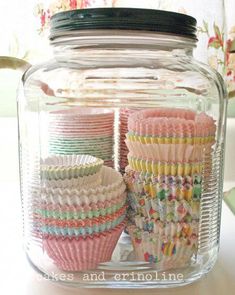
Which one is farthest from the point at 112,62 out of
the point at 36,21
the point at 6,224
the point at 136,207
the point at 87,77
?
the point at 36,21

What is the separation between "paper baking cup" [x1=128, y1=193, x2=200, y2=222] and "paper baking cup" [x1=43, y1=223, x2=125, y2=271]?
0.10 ft

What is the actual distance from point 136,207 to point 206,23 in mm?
525

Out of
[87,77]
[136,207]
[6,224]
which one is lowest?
[6,224]

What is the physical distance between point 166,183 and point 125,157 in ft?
0.22

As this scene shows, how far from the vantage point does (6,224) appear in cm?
54

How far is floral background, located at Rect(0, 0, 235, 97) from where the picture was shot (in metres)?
0.78

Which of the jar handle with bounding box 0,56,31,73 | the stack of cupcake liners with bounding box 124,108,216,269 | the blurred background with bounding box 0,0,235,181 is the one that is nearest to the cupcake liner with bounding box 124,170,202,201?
the stack of cupcake liners with bounding box 124,108,216,269

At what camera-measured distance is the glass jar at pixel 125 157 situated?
37cm

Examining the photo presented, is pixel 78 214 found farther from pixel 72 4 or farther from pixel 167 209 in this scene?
pixel 72 4

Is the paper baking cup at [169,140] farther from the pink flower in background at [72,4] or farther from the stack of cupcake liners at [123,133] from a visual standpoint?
the pink flower in background at [72,4]

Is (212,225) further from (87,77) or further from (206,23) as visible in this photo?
(206,23)

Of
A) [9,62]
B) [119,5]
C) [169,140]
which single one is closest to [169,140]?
[169,140]

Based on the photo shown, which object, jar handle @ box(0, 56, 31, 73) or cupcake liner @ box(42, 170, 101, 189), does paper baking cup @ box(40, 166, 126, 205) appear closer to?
cupcake liner @ box(42, 170, 101, 189)

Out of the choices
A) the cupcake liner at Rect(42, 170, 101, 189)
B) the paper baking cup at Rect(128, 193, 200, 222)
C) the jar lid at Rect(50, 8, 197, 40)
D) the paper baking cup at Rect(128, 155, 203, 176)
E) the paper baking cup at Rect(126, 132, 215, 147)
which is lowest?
the paper baking cup at Rect(128, 193, 200, 222)
